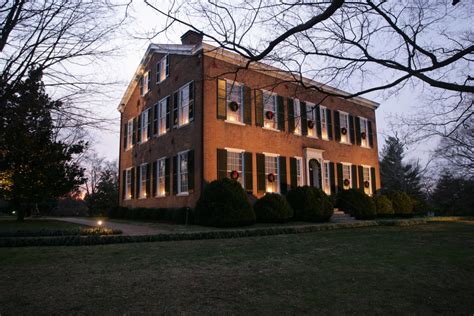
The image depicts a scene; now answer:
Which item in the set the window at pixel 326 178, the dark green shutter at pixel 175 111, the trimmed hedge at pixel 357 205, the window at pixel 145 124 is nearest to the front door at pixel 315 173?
the window at pixel 326 178

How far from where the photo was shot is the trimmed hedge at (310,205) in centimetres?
1579

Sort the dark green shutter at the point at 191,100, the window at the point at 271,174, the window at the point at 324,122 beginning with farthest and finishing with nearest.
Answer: the window at the point at 324,122
the window at the point at 271,174
the dark green shutter at the point at 191,100

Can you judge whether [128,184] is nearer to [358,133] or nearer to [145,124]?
[145,124]

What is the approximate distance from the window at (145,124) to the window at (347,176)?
12.5 m

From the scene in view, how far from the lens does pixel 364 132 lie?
24297mm

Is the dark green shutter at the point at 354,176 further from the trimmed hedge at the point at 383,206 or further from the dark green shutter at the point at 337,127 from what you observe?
the trimmed hedge at the point at 383,206

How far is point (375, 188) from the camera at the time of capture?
78.6 ft

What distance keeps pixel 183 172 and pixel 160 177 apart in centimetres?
266

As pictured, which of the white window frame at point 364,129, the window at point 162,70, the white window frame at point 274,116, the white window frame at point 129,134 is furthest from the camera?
the white window frame at point 364,129

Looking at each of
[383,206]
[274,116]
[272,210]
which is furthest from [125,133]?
[383,206]

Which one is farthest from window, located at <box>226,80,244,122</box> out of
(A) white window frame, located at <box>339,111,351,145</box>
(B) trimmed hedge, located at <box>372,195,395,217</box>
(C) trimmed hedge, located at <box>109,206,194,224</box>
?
(B) trimmed hedge, located at <box>372,195,395,217</box>

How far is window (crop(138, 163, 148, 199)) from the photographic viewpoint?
812 inches

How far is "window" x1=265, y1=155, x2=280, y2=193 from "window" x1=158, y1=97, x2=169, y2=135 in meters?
5.96

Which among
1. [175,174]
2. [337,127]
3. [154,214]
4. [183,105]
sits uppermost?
[183,105]
